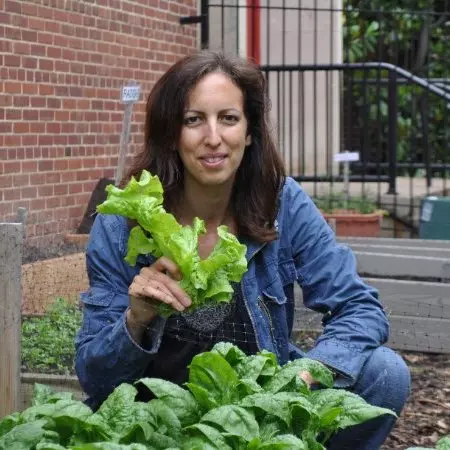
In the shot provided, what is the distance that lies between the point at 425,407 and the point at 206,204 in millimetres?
2455

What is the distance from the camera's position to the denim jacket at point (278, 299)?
3.26 meters

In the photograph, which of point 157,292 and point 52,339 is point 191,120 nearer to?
point 157,292

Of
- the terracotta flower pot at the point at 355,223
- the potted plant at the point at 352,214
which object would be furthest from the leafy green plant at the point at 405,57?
the terracotta flower pot at the point at 355,223

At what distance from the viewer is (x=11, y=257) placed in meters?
4.00

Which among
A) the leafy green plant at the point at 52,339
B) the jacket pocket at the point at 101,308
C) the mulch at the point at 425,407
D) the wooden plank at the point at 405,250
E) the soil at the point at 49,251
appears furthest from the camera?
the soil at the point at 49,251

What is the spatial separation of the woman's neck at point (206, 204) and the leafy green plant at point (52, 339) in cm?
154

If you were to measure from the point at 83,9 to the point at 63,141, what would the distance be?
1.04m

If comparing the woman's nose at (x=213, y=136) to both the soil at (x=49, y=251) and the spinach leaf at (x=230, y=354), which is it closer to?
the spinach leaf at (x=230, y=354)

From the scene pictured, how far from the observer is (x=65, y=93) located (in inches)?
351

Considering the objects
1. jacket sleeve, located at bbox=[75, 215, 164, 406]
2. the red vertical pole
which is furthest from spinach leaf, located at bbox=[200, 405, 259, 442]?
the red vertical pole

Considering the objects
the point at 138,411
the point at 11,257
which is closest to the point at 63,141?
the point at 11,257

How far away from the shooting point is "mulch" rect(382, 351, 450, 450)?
5172 millimetres

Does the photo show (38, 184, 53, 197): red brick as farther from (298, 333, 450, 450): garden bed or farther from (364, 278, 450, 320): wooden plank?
(364, 278, 450, 320): wooden plank

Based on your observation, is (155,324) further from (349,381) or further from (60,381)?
(60,381)
